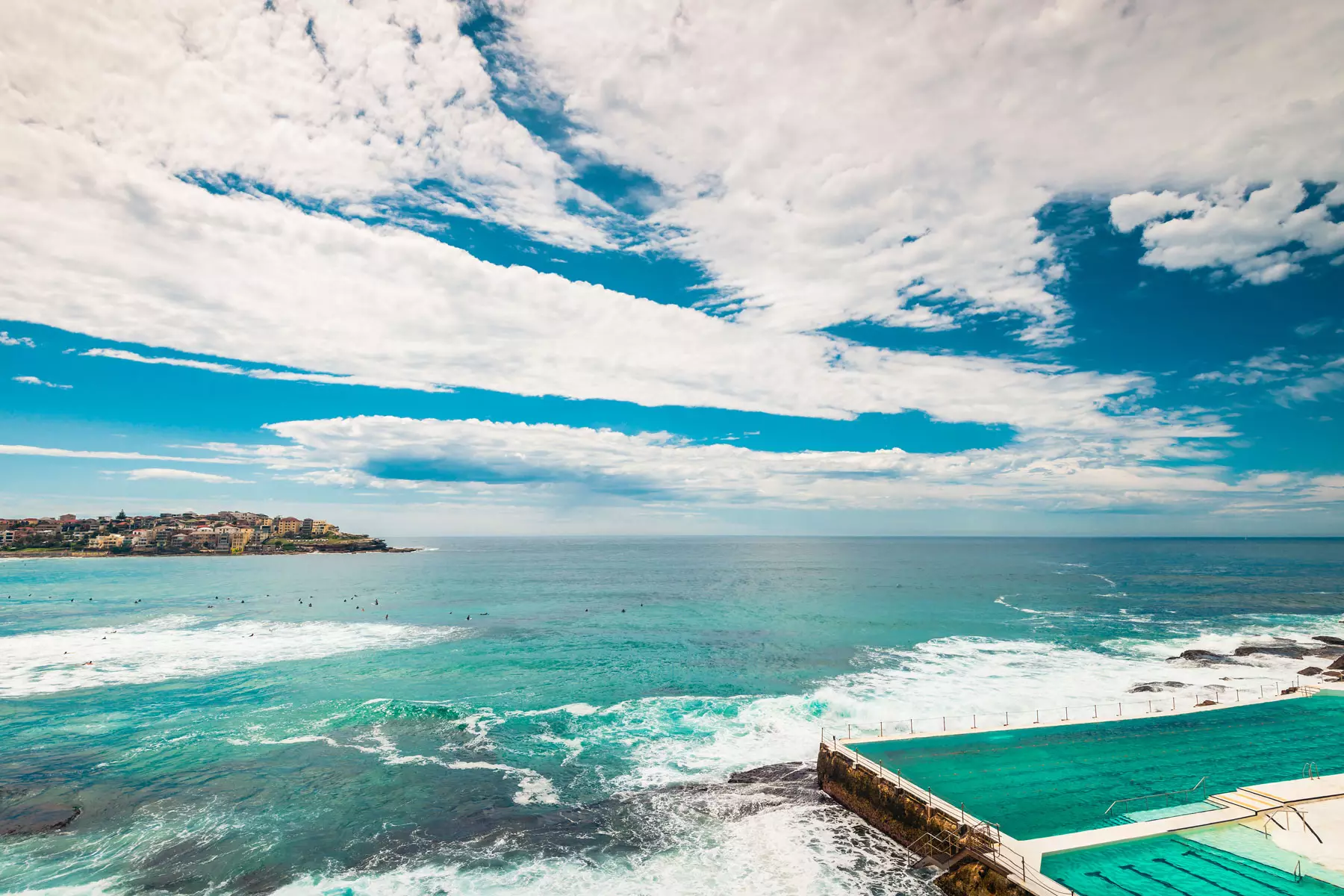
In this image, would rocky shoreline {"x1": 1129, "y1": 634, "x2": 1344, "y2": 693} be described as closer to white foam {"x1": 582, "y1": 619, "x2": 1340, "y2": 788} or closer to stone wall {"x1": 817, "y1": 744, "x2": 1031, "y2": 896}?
white foam {"x1": 582, "y1": 619, "x2": 1340, "y2": 788}

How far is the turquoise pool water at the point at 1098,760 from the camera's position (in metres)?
22.1

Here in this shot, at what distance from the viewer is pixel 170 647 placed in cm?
5725

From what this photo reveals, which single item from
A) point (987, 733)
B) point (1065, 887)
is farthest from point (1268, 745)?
point (1065, 887)

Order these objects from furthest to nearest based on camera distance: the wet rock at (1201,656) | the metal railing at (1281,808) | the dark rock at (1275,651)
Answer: the dark rock at (1275,651)
the wet rock at (1201,656)
the metal railing at (1281,808)

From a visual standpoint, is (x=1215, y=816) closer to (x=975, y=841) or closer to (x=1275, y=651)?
(x=975, y=841)

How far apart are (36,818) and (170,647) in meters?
38.9

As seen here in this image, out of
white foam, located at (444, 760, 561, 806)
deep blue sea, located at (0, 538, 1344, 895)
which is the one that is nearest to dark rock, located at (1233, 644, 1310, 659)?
deep blue sea, located at (0, 538, 1344, 895)

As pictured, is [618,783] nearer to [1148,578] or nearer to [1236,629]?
[1236,629]

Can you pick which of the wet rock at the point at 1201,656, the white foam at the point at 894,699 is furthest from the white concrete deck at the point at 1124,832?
the wet rock at the point at 1201,656

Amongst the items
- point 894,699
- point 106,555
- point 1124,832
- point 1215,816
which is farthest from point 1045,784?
point 106,555

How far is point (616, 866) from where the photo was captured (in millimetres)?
21359

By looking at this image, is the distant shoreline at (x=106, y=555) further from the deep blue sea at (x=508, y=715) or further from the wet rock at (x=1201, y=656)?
the wet rock at (x=1201, y=656)

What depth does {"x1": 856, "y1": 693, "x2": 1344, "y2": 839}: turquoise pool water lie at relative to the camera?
22078mm

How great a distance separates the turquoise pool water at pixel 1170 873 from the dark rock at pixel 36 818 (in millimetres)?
35857
